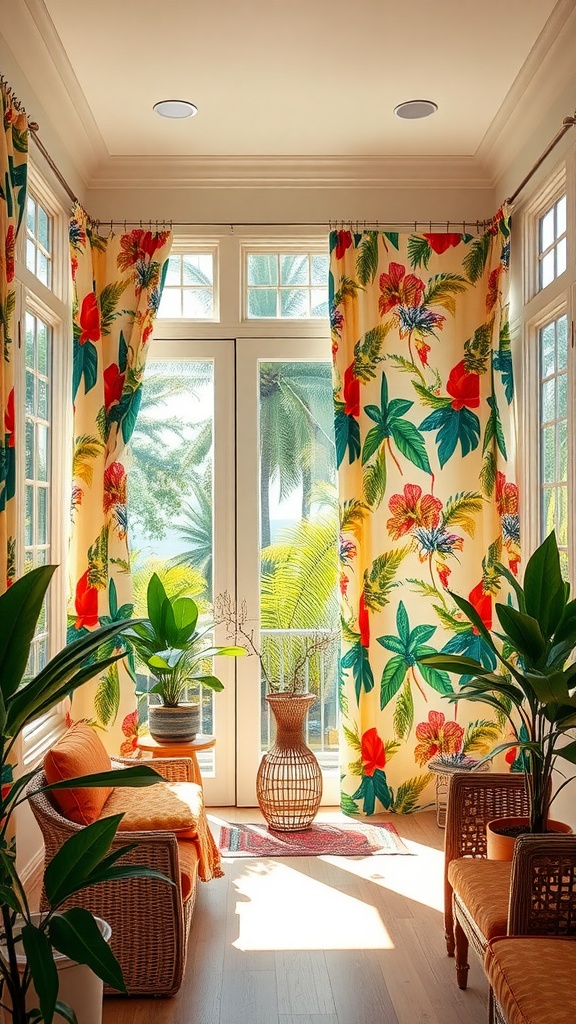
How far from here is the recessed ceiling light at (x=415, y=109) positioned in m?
4.23

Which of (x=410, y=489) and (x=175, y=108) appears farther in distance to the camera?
(x=410, y=489)

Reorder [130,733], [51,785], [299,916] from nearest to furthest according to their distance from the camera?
[51,785], [299,916], [130,733]

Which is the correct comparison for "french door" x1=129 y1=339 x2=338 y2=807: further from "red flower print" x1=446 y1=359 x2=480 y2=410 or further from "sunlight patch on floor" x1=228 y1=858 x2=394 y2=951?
"sunlight patch on floor" x1=228 y1=858 x2=394 y2=951

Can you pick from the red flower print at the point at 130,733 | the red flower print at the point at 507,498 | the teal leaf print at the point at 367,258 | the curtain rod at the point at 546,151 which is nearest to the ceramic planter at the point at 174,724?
the red flower print at the point at 130,733

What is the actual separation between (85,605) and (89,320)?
1.39 m

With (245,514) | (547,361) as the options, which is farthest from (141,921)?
(547,361)

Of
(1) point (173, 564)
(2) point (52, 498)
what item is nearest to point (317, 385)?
(1) point (173, 564)

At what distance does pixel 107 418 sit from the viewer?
4.80 metres

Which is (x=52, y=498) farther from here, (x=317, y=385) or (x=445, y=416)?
(x=445, y=416)

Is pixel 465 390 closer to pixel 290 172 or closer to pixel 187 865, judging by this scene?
pixel 290 172

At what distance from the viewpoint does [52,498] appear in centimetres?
446

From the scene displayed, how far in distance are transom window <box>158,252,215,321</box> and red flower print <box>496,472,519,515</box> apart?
1.76 m

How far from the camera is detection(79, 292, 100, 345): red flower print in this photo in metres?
4.67

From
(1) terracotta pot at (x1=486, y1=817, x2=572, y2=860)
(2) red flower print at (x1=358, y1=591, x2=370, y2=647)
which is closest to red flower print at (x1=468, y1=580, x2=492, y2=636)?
(2) red flower print at (x1=358, y1=591, x2=370, y2=647)
